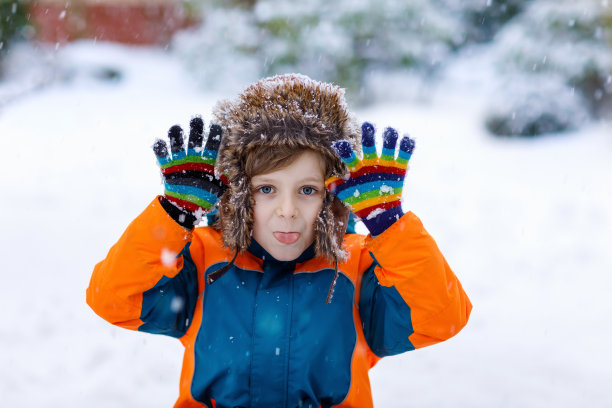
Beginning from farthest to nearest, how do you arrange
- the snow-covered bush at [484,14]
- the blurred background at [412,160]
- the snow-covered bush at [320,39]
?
the snow-covered bush at [484,14], the snow-covered bush at [320,39], the blurred background at [412,160]

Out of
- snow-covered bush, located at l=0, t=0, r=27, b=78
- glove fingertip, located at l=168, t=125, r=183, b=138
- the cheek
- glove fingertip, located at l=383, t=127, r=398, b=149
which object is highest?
snow-covered bush, located at l=0, t=0, r=27, b=78

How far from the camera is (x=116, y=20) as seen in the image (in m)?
15.8

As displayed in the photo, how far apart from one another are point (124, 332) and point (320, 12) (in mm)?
8085

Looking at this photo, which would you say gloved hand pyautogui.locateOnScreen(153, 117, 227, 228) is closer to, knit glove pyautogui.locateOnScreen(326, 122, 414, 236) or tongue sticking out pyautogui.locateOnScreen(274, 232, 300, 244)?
tongue sticking out pyautogui.locateOnScreen(274, 232, 300, 244)

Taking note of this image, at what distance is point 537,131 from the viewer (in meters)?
9.34

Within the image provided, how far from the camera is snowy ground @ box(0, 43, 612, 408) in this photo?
9.89 feet

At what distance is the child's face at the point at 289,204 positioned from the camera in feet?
5.27

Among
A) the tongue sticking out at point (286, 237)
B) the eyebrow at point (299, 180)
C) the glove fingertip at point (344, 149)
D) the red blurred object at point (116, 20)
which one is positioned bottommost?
the tongue sticking out at point (286, 237)

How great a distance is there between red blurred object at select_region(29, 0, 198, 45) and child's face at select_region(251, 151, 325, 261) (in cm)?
1412

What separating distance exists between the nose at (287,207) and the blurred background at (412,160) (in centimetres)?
47

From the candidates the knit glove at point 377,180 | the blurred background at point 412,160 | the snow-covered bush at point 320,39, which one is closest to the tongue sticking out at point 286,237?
the knit glove at point 377,180

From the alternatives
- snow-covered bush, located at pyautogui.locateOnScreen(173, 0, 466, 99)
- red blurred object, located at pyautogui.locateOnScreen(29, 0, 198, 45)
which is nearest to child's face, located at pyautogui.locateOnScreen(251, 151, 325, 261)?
snow-covered bush, located at pyautogui.locateOnScreen(173, 0, 466, 99)

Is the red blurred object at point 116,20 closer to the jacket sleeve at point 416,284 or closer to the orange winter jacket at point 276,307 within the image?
the orange winter jacket at point 276,307

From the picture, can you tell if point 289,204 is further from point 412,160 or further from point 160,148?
point 412,160
